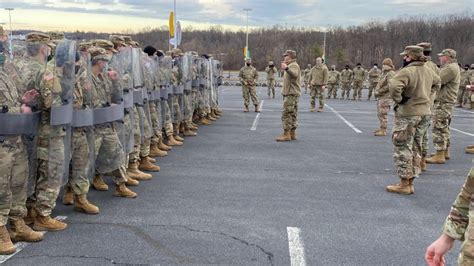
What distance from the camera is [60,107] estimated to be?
182 inches

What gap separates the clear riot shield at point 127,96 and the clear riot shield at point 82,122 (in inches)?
36.1

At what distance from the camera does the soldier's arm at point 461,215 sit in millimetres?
2301

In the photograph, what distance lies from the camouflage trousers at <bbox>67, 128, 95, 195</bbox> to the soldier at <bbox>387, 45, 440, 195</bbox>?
164 inches

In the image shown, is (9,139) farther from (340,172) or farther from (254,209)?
(340,172)

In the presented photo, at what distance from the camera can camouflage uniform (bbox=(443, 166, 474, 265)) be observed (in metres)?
2.21

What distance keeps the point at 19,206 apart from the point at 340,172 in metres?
5.22

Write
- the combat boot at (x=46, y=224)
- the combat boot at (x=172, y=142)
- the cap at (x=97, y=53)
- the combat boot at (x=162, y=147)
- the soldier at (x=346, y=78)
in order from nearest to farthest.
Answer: the combat boot at (x=46, y=224) → the cap at (x=97, y=53) → the combat boot at (x=162, y=147) → the combat boot at (x=172, y=142) → the soldier at (x=346, y=78)

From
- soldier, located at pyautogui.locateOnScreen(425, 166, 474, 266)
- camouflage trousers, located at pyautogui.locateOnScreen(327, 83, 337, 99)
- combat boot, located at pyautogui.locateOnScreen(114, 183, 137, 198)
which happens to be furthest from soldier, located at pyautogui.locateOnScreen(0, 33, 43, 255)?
camouflage trousers, located at pyautogui.locateOnScreen(327, 83, 337, 99)

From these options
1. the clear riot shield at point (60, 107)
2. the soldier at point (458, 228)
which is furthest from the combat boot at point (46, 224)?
the soldier at point (458, 228)

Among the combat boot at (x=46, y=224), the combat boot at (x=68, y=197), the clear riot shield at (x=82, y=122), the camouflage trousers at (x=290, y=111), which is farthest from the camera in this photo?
the camouflage trousers at (x=290, y=111)

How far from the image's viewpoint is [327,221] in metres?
5.36

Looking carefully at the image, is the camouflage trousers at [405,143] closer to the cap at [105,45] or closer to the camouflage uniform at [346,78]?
the cap at [105,45]

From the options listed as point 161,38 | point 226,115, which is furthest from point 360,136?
point 161,38

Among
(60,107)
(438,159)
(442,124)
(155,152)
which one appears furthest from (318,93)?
(60,107)
